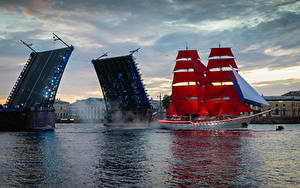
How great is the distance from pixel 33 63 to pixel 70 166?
120ft

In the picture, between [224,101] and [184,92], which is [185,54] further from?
[224,101]

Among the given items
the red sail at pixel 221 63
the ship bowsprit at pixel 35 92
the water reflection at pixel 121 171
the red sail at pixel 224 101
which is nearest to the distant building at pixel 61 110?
the ship bowsprit at pixel 35 92

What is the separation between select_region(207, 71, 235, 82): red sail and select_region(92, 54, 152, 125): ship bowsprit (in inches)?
438

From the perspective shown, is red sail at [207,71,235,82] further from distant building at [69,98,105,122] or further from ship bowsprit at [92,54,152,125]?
distant building at [69,98,105,122]

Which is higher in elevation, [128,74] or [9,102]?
[128,74]

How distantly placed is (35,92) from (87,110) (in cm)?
10153

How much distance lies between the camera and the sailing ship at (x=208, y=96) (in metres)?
51.5

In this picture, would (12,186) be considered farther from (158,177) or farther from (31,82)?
(31,82)

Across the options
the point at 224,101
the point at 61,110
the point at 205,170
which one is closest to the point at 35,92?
the point at 224,101

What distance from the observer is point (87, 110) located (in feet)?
→ 493

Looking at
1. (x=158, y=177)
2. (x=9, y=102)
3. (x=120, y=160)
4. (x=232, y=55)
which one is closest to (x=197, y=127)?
(x=232, y=55)

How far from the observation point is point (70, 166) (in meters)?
16.3

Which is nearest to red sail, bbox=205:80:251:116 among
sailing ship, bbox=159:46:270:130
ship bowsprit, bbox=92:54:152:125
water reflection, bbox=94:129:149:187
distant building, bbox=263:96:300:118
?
sailing ship, bbox=159:46:270:130

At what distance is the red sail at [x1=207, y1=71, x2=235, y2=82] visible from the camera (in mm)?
53812
